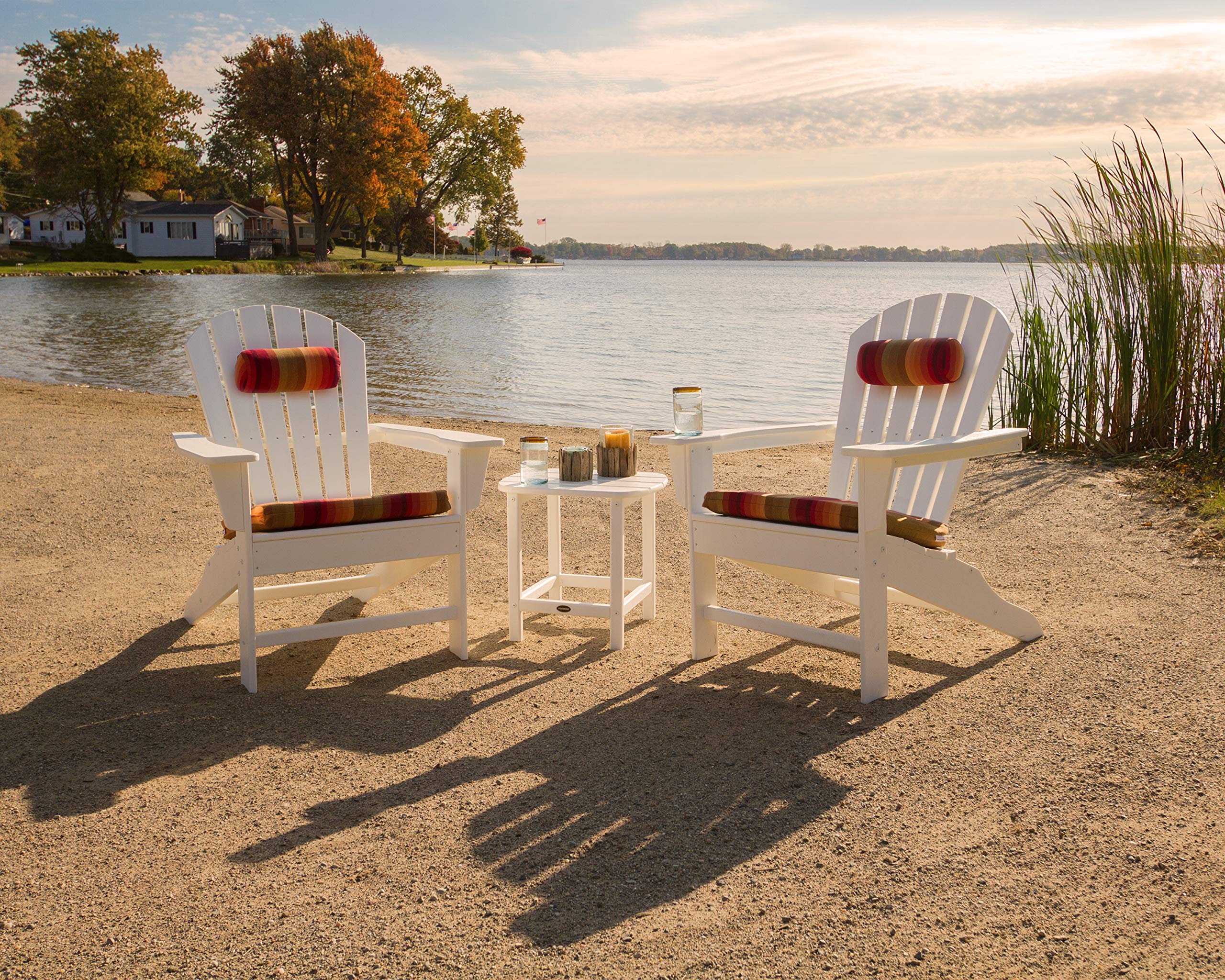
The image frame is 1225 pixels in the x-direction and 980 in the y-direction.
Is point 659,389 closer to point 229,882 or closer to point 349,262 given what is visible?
point 229,882

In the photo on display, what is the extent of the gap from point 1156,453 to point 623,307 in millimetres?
25604

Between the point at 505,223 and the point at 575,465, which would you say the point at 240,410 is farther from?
the point at 505,223

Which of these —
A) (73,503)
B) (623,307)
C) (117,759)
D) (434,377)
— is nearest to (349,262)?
(623,307)

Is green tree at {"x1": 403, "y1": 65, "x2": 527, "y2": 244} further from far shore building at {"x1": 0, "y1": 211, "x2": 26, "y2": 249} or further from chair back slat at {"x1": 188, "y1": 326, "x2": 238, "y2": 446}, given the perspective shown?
chair back slat at {"x1": 188, "y1": 326, "x2": 238, "y2": 446}

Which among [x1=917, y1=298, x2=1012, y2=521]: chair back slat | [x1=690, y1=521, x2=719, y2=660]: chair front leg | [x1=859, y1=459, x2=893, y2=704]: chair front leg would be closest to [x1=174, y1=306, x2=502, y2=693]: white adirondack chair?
[x1=690, y1=521, x2=719, y2=660]: chair front leg

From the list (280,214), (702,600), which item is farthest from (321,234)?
(702,600)

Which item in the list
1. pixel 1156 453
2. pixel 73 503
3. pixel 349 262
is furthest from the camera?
pixel 349 262

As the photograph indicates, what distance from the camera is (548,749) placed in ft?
8.55

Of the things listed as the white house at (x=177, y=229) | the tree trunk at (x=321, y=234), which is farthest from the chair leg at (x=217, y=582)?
the white house at (x=177, y=229)

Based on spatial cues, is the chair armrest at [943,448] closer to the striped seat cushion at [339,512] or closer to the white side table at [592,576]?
the white side table at [592,576]

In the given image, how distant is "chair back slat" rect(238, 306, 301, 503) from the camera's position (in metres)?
3.59

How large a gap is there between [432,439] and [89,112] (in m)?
48.6

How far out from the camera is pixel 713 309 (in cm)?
2997

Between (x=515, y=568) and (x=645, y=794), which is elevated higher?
(x=515, y=568)
